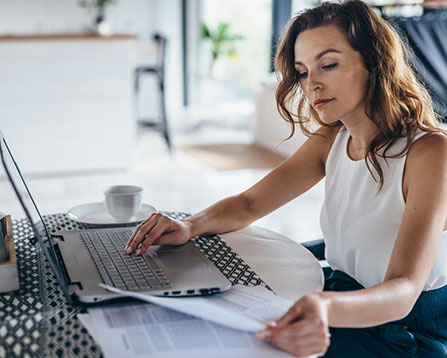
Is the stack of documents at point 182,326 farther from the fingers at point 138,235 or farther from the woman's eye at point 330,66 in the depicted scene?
the woman's eye at point 330,66

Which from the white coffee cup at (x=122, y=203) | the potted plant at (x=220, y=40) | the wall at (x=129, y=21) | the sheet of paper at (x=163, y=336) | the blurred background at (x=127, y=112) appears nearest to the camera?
the sheet of paper at (x=163, y=336)

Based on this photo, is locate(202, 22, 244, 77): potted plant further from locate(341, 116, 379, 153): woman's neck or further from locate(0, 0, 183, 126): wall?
locate(341, 116, 379, 153): woman's neck

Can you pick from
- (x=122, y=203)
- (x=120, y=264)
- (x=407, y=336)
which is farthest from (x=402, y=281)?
(x=122, y=203)

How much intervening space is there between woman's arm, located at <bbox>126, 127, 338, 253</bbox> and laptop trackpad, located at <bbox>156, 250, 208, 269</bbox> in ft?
0.17

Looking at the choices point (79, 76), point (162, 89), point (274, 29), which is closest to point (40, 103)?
point (79, 76)

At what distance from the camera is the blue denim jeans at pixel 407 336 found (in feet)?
3.72

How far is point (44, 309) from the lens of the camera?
35.4 inches

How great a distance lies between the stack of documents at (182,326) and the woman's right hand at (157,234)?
232 mm

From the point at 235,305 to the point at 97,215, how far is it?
1.95ft

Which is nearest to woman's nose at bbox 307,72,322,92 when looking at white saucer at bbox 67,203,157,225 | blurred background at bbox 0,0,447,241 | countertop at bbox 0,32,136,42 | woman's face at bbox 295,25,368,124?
woman's face at bbox 295,25,368,124

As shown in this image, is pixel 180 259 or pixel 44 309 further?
pixel 180 259

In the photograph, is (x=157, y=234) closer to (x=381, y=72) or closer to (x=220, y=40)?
(x=381, y=72)

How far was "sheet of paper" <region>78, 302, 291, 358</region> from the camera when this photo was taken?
0.78 m

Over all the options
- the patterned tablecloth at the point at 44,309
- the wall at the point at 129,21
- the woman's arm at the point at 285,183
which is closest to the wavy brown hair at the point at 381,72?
the woman's arm at the point at 285,183
